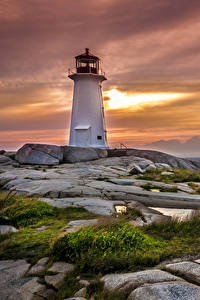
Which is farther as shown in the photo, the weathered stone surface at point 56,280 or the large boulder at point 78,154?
the large boulder at point 78,154

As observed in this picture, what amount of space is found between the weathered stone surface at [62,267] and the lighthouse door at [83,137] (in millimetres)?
26595

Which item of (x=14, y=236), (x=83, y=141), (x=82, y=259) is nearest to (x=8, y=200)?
(x=14, y=236)

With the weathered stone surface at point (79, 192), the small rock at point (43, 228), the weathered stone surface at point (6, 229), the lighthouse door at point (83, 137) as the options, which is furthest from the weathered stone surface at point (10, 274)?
the lighthouse door at point (83, 137)

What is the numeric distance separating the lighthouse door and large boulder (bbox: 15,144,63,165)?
631 cm

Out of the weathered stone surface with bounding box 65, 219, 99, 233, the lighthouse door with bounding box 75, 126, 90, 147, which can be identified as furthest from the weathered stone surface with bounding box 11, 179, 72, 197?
the lighthouse door with bounding box 75, 126, 90, 147

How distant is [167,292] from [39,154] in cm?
2085

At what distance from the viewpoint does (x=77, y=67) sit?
31625 mm

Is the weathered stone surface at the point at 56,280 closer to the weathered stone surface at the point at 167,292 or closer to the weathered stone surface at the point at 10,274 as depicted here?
the weathered stone surface at the point at 10,274

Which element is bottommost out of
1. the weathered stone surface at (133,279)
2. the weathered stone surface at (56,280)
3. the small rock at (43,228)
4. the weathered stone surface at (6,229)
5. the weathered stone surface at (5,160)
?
the weathered stone surface at (56,280)

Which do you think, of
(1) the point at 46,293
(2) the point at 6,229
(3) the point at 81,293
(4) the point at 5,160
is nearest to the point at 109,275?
(3) the point at 81,293

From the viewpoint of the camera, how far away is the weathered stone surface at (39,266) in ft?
11.7

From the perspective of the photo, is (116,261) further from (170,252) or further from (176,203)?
(176,203)

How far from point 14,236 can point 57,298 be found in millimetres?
2346

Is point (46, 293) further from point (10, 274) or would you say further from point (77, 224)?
point (77, 224)
